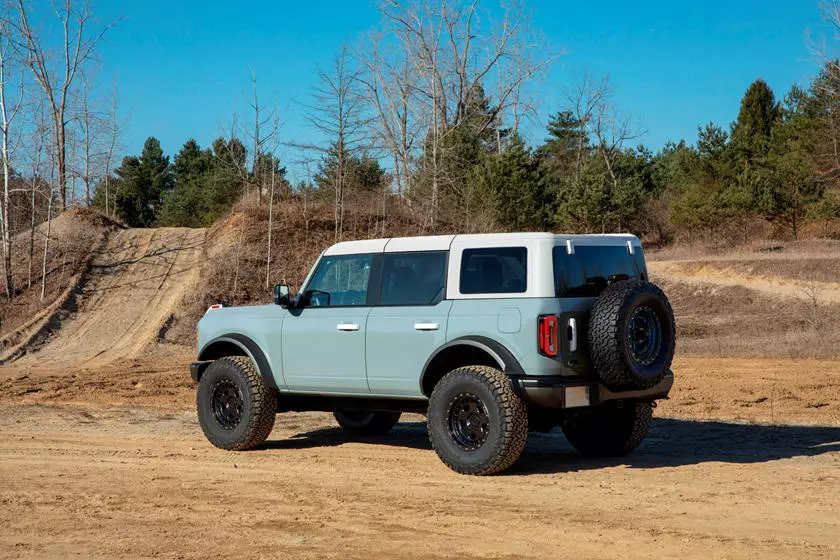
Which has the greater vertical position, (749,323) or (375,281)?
(375,281)

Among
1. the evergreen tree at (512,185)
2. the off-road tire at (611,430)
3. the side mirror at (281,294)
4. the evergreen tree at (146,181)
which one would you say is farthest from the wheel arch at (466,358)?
the evergreen tree at (146,181)

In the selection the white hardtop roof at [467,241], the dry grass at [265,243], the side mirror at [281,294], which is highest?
the dry grass at [265,243]

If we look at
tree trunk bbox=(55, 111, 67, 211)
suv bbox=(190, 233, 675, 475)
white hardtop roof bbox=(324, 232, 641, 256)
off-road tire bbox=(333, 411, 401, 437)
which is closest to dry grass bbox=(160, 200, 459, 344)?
tree trunk bbox=(55, 111, 67, 211)

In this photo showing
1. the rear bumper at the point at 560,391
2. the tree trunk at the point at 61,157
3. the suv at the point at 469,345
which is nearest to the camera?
the rear bumper at the point at 560,391

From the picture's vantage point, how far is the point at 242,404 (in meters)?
10.4

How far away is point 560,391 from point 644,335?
3.31 ft

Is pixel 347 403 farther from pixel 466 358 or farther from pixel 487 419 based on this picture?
pixel 487 419

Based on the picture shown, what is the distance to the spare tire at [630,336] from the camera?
26.6 feet

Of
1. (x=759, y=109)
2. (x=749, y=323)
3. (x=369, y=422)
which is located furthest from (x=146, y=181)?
(x=369, y=422)

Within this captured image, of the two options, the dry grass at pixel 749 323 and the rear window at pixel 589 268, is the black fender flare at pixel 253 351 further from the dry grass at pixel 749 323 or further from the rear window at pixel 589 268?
the dry grass at pixel 749 323

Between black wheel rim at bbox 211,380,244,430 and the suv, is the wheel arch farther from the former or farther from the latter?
black wheel rim at bbox 211,380,244,430

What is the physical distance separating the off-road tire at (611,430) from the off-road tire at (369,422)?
8.27 feet

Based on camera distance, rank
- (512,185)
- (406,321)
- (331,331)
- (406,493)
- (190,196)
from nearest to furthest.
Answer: (406,493), (406,321), (331,331), (512,185), (190,196)

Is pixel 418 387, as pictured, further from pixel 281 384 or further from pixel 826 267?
pixel 826 267
